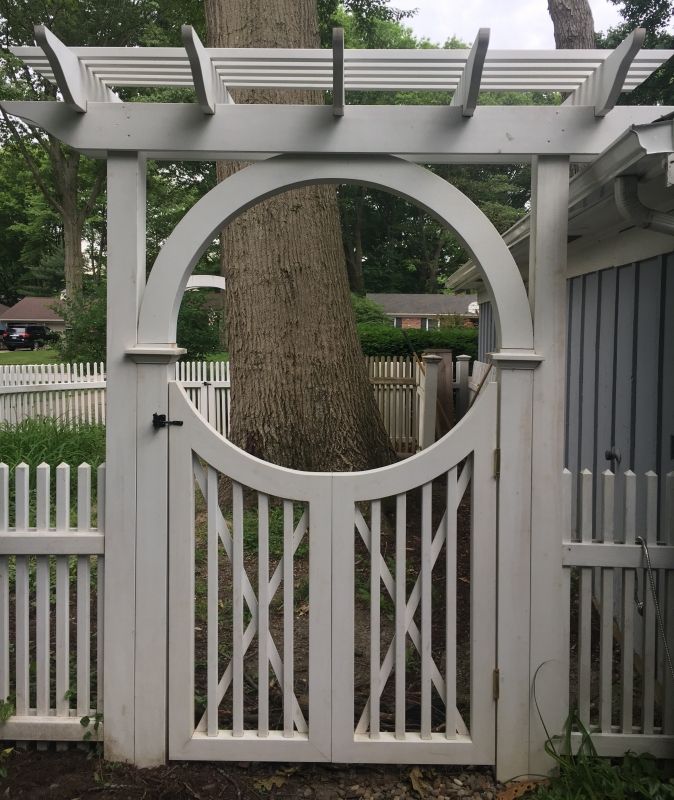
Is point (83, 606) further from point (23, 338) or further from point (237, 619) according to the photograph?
point (23, 338)

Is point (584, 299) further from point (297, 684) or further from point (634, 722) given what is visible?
point (297, 684)

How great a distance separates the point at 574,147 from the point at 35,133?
23658 millimetres

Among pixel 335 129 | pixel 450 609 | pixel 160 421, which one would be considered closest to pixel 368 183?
pixel 335 129

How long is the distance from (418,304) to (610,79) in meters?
33.0

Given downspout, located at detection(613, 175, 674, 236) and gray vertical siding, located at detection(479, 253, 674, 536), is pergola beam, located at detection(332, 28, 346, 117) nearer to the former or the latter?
downspout, located at detection(613, 175, 674, 236)

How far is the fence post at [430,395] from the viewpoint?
8.96 meters

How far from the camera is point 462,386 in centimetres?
1114

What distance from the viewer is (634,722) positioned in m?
3.10

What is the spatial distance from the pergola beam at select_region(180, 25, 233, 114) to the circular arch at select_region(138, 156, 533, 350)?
0.94ft

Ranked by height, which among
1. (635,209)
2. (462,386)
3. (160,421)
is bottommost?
(160,421)

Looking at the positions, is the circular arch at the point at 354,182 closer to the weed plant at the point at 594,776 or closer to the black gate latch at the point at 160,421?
the black gate latch at the point at 160,421

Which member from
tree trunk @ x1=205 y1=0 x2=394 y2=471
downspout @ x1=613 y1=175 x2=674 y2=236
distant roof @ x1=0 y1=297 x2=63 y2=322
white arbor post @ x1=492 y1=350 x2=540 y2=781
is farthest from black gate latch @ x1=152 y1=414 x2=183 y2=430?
distant roof @ x1=0 y1=297 x2=63 y2=322

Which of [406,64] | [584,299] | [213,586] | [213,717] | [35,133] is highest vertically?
[35,133]

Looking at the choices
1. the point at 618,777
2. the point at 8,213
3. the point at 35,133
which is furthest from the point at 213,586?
the point at 8,213
